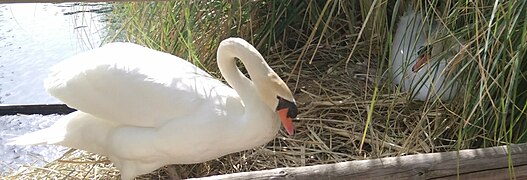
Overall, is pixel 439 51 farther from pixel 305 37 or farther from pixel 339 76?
pixel 305 37

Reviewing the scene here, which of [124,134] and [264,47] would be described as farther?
[264,47]

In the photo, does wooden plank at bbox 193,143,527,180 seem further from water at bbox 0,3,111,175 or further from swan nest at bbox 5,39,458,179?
water at bbox 0,3,111,175

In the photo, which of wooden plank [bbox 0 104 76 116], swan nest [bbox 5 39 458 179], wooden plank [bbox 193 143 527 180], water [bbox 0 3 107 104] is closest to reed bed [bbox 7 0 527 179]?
swan nest [bbox 5 39 458 179]

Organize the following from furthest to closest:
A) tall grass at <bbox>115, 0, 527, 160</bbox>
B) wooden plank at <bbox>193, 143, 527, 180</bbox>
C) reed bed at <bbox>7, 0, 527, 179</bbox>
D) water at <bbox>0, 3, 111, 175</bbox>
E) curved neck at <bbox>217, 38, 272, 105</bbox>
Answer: water at <bbox>0, 3, 111, 175</bbox>, tall grass at <bbox>115, 0, 527, 160</bbox>, curved neck at <bbox>217, 38, 272, 105</bbox>, reed bed at <bbox>7, 0, 527, 179</bbox>, wooden plank at <bbox>193, 143, 527, 180</bbox>

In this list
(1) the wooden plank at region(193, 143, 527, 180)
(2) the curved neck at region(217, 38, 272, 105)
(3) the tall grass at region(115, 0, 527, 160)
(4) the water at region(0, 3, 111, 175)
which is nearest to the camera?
(1) the wooden plank at region(193, 143, 527, 180)

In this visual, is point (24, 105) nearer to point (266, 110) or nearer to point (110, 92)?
point (110, 92)

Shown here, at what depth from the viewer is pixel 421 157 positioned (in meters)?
1.31

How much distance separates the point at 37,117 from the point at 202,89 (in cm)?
107

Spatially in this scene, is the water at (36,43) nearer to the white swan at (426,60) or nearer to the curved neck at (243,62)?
the curved neck at (243,62)

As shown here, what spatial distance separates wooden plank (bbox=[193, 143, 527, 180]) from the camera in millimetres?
1252

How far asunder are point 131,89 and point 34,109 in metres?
1.04

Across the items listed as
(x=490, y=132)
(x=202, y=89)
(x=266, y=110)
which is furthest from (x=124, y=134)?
(x=490, y=132)

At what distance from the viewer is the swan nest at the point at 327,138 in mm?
1844

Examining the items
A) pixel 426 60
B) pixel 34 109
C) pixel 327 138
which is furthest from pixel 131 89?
pixel 34 109
